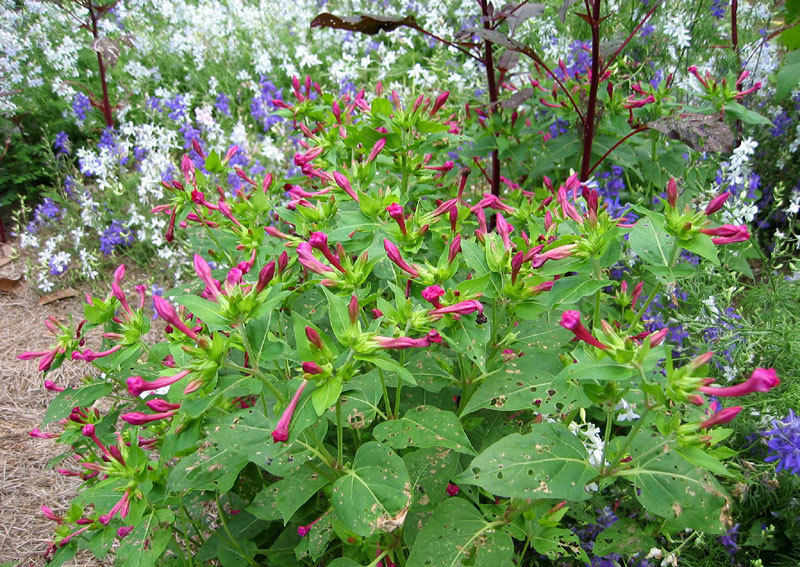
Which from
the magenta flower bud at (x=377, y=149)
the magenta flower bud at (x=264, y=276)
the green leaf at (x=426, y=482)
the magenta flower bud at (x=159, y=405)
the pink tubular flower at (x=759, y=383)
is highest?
the magenta flower bud at (x=377, y=149)

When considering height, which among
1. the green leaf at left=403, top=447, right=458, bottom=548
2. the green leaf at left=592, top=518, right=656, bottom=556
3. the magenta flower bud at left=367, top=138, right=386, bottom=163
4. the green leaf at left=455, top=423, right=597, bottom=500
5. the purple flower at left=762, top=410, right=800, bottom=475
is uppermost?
the magenta flower bud at left=367, top=138, right=386, bottom=163

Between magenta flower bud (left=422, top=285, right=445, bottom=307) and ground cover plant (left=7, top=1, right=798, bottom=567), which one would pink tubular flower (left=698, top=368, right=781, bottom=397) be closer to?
ground cover plant (left=7, top=1, right=798, bottom=567)

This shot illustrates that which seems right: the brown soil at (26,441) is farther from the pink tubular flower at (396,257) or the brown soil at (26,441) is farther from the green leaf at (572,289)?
the green leaf at (572,289)

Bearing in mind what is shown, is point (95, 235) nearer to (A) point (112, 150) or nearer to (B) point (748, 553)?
(A) point (112, 150)

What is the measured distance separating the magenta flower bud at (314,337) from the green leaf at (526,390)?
17.9 inches

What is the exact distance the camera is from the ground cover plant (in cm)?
125

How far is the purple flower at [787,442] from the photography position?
161cm

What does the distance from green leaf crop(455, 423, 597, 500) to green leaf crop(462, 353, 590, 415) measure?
7cm

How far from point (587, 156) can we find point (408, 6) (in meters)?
4.54

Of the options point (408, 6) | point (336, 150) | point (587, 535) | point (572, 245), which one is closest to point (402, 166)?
point (336, 150)

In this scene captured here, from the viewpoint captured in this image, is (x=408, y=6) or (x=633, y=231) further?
(x=408, y=6)

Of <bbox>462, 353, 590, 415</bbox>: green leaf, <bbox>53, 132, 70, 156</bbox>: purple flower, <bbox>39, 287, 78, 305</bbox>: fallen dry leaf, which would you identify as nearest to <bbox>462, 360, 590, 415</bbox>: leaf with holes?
<bbox>462, 353, 590, 415</bbox>: green leaf

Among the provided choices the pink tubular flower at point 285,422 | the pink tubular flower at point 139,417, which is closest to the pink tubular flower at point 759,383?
the pink tubular flower at point 285,422

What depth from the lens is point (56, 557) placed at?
5.55ft
